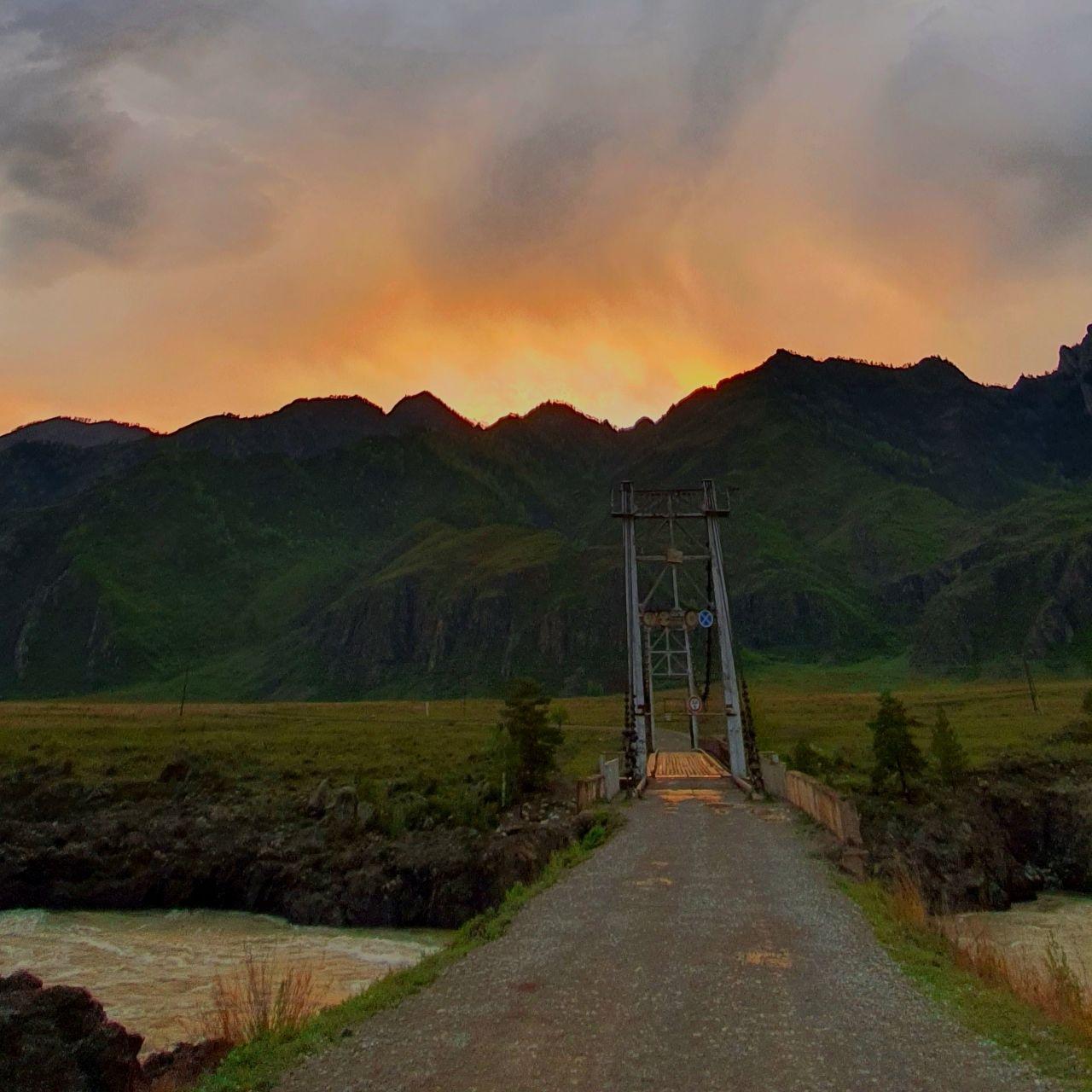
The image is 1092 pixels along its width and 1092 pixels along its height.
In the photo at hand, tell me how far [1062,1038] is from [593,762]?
1808 inches

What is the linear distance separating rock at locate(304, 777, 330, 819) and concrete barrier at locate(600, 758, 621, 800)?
18.0 metres

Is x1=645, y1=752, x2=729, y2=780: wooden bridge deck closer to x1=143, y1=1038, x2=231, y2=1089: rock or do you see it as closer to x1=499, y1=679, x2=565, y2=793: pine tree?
x1=499, y1=679, x2=565, y2=793: pine tree

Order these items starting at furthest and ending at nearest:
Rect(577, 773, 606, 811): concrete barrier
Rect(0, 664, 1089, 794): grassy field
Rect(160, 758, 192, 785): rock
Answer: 1. Rect(0, 664, 1089, 794): grassy field
2. Rect(160, 758, 192, 785): rock
3. Rect(577, 773, 606, 811): concrete barrier

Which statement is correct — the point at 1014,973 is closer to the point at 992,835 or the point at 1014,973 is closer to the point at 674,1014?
the point at 674,1014

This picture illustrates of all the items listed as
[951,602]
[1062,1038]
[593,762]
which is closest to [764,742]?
[593,762]

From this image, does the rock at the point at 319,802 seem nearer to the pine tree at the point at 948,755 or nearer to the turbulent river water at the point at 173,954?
the turbulent river water at the point at 173,954

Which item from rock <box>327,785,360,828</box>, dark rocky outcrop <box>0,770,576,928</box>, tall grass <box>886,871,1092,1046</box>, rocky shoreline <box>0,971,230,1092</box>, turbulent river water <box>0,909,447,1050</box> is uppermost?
tall grass <box>886,871,1092,1046</box>

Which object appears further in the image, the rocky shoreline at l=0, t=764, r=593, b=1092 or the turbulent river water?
the rocky shoreline at l=0, t=764, r=593, b=1092

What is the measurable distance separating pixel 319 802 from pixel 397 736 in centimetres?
2601

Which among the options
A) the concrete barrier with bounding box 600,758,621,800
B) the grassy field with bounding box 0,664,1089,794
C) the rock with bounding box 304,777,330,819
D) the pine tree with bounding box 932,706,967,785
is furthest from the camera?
the grassy field with bounding box 0,664,1089,794

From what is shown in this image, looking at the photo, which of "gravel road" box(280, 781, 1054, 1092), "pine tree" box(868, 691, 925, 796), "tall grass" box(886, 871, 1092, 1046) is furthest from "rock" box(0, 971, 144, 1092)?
"pine tree" box(868, 691, 925, 796)

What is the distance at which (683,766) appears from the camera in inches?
1531

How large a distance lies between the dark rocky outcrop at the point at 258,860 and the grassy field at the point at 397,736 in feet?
18.5

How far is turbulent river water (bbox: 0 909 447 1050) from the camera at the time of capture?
2258 cm
